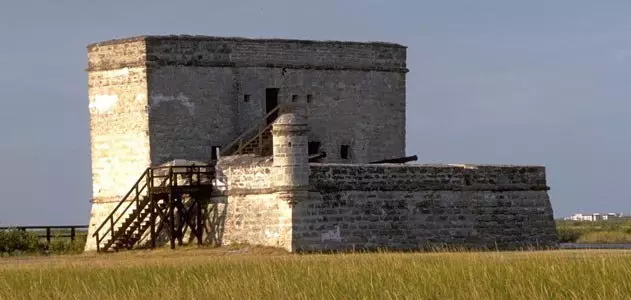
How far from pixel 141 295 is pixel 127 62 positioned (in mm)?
18701

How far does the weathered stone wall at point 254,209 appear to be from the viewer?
36438 mm

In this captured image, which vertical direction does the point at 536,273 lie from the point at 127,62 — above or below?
below

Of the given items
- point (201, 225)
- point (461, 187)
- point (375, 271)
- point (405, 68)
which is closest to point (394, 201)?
point (461, 187)

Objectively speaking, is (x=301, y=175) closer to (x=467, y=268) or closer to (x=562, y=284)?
(x=467, y=268)

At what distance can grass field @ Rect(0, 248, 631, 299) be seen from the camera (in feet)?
68.0

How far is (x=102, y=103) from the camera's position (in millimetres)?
42000

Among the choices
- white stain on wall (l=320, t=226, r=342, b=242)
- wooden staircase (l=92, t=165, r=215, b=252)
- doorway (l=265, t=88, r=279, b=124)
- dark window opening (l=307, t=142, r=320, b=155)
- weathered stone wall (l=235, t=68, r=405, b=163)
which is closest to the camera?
white stain on wall (l=320, t=226, r=342, b=242)

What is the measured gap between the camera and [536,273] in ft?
73.5

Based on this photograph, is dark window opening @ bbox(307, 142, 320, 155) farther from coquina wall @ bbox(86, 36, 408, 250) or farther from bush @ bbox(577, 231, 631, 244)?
bush @ bbox(577, 231, 631, 244)

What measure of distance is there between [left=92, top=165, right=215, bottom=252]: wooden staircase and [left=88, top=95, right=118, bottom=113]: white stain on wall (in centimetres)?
262

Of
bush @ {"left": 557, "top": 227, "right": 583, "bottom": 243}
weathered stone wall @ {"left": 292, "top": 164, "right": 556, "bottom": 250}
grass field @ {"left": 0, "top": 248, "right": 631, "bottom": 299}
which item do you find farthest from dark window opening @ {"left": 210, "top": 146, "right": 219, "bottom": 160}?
bush @ {"left": 557, "top": 227, "right": 583, "bottom": 243}

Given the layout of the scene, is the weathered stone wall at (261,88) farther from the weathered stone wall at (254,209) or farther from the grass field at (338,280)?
the grass field at (338,280)

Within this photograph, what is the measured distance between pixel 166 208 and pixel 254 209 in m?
2.48

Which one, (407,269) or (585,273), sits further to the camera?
(407,269)
